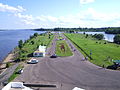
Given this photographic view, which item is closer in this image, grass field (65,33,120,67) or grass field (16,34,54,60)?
grass field (65,33,120,67)

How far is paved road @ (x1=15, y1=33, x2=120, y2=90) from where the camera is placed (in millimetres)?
30062

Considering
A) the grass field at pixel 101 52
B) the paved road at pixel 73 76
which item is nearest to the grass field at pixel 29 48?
the paved road at pixel 73 76

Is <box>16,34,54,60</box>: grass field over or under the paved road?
under

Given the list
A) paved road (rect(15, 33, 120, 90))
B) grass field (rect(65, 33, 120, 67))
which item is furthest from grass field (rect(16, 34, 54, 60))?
grass field (rect(65, 33, 120, 67))

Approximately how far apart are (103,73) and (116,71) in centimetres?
388

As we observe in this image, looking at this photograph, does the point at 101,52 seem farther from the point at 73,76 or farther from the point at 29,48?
the point at 29,48

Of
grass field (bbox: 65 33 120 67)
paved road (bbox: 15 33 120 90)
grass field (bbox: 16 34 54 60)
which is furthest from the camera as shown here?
grass field (bbox: 16 34 54 60)

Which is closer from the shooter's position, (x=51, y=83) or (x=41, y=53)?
(x=51, y=83)

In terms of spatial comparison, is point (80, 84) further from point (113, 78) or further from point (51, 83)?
point (113, 78)

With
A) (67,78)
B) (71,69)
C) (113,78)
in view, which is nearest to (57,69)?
(71,69)

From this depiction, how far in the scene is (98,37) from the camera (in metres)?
139

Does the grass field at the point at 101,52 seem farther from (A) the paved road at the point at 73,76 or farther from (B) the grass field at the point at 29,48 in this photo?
(B) the grass field at the point at 29,48

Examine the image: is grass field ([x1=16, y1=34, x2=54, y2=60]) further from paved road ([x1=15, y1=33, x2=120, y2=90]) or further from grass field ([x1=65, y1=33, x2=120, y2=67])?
grass field ([x1=65, y1=33, x2=120, y2=67])

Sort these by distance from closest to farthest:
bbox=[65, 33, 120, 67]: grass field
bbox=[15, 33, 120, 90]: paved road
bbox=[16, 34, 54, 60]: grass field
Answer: bbox=[15, 33, 120, 90]: paved road, bbox=[65, 33, 120, 67]: grass field, bbox=[16, 34, 54, 60]: grass field
